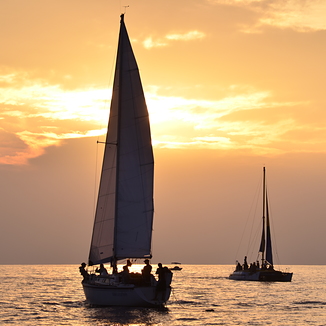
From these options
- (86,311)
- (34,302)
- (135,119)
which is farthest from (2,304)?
(135,119)

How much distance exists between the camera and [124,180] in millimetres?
38094

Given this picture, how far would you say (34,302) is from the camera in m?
45.1

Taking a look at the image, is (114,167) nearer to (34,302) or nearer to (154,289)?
(154,289)

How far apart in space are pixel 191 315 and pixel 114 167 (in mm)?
10235

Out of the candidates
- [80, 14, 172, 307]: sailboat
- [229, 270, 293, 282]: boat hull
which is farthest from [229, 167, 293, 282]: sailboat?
[80, 14, 172, 307]: sailboat

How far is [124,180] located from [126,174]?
40 centimetres

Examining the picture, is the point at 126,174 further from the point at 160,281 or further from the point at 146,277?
the point at 160,281

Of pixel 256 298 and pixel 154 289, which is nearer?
pixel 154 289

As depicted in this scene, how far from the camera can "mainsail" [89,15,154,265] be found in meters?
37.8

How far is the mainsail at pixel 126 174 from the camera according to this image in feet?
124

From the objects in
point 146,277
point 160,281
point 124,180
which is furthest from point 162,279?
point 124,180

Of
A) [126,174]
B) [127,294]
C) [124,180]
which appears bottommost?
[127,294]

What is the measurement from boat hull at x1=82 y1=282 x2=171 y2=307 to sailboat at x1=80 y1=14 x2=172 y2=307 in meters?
1.73

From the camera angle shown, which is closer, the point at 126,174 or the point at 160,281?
the point at 160,281
